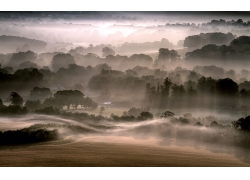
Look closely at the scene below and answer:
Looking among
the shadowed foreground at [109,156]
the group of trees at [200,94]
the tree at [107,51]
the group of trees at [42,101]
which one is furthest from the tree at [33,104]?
the group of trees at [200,94]

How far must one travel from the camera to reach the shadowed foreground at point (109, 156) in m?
4.00

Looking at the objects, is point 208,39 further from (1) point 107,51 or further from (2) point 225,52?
(1) point 107,51

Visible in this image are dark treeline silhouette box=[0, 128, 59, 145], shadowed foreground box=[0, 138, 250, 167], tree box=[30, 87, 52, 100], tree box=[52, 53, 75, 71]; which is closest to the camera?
shadowed foreground box=[0, 138, 250, 167]

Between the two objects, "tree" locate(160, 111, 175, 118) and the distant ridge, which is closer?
"tree" locate(160, 111, 175, 118)

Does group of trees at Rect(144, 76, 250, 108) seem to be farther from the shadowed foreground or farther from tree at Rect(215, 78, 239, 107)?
the shadowed foreground

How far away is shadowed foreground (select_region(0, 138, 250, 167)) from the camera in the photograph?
4.00 meters

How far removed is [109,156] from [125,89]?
92 centimetres

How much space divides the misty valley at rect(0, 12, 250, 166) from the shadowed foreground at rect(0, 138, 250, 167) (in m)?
0.01

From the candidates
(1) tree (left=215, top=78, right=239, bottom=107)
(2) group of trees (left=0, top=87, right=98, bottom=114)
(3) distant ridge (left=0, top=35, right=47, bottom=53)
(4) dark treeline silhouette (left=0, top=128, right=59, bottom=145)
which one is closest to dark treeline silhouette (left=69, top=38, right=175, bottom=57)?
(3) distant ridge (left=0, top=35, right=47, bottom=53)

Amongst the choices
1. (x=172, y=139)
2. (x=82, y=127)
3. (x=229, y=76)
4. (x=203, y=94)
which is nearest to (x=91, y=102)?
(x=82, y=127)

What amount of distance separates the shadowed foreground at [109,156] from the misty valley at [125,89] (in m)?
0.01

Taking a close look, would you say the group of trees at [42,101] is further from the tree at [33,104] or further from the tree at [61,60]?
the tree at [61,60]

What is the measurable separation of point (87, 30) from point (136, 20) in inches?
28.4

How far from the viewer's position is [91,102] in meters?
4.22
